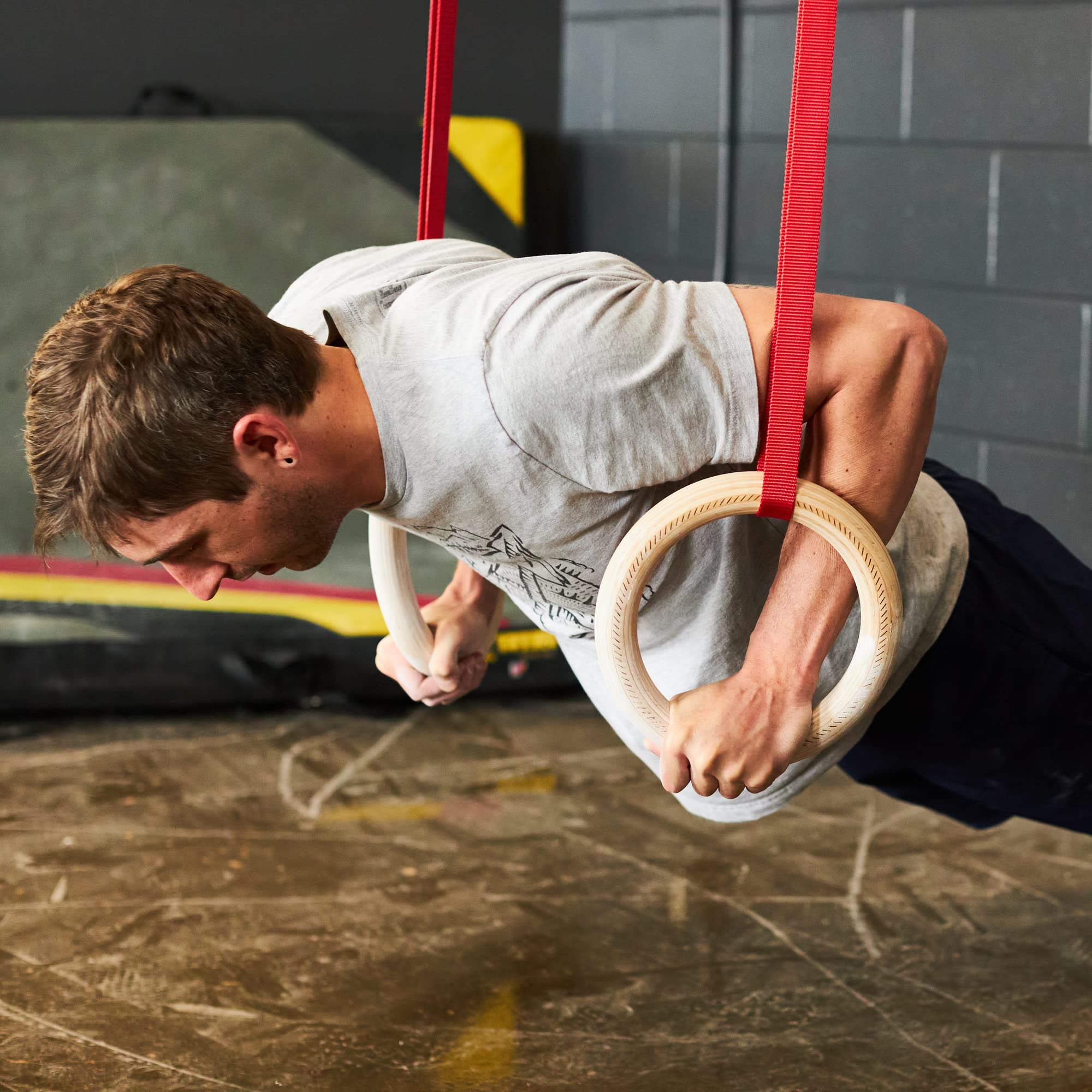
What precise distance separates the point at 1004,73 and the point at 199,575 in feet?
6.97

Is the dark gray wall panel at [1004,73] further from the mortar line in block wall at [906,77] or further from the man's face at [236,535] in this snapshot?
the man's face at [236,535]

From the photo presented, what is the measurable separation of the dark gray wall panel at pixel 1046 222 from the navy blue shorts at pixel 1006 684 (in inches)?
50.5

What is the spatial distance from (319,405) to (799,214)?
16.1 inches

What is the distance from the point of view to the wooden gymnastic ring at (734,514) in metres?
1.09

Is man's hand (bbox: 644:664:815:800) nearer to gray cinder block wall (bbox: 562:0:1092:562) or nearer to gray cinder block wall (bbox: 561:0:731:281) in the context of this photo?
gray cinder block wall (bbox: 562:0:1092:562)

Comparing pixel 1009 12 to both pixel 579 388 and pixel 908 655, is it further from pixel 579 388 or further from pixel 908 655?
pixel 579 388

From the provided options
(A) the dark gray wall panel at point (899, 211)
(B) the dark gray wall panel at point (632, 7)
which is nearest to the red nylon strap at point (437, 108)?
(A) the dark gray wall panel at point (899, 211)

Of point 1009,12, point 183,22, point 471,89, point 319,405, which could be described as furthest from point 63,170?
point 319,405

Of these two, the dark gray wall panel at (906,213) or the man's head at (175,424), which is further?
the dark gray wall panel at (906,213)

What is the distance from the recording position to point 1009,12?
2645 millimetres

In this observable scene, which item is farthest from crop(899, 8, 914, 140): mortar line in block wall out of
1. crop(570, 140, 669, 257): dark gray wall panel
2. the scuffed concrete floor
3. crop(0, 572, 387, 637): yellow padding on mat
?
crop(0, 572, 387, 637): yellow padding on mat

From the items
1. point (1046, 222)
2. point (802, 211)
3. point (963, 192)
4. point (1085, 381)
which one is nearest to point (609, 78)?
point (963, 192)

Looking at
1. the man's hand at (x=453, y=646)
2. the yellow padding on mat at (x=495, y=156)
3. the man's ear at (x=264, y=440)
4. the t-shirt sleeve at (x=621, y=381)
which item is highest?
the yellow padding on mat at (x=495, y=156)

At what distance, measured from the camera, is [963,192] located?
9.16 ft
